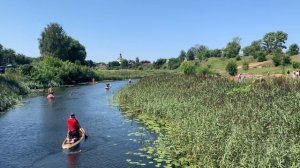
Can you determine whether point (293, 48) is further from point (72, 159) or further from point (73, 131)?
point (72, 159)

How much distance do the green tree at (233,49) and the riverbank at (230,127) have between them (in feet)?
270

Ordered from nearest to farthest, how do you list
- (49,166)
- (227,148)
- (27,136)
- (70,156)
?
(227,148) → (49,166) → (70,156) → (27,136)

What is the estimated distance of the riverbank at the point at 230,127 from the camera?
14.2m

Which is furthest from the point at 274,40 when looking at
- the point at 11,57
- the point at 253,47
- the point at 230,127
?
the point at 230,127

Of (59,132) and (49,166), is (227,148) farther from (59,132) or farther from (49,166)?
(59,132)

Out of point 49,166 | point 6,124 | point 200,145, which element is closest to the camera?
point 200,145

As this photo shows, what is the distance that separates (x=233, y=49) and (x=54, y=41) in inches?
2189

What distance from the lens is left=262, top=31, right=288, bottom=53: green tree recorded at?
125m

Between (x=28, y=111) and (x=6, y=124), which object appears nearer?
(x=6, y=124)

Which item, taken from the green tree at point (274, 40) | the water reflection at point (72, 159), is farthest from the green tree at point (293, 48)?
the water reflection at point (72, 159)

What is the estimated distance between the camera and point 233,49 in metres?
119

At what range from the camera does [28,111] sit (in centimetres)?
3988

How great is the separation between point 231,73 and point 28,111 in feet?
131

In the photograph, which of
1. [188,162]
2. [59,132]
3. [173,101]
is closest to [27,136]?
[59,132]
